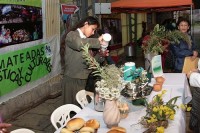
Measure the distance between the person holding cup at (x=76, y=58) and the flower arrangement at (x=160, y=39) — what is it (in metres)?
1.27

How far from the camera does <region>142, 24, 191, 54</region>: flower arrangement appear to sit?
500cm

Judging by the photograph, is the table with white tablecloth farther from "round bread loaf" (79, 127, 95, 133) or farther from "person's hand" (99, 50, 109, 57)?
"person's hand" (99, 50, 109, 57)

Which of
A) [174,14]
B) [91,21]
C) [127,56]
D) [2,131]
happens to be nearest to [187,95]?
[91,21]

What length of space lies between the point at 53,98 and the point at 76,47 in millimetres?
3504

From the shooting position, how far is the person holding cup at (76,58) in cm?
376

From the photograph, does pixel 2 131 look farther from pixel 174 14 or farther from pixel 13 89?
pixel 174 14

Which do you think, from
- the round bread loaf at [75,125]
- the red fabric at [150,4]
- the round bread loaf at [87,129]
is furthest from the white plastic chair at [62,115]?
the red fabric at [150,4]

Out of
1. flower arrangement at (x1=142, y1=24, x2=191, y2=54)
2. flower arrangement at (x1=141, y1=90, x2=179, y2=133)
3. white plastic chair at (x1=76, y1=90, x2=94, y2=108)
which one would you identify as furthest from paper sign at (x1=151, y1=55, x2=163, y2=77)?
flower arrangement at (x1=141, y1=90, x2=179, y2=133)

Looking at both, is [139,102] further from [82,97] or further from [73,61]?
[73,61]

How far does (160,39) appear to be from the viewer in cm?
530

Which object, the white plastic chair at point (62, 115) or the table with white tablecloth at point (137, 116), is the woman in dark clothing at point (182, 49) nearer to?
the table with white tablecloth at point (137, 116)

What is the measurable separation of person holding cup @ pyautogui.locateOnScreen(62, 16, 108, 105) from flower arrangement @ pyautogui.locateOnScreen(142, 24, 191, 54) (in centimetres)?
127

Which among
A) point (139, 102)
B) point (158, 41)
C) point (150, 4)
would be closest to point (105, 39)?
point (139, 102)

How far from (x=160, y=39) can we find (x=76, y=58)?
1987 mm
